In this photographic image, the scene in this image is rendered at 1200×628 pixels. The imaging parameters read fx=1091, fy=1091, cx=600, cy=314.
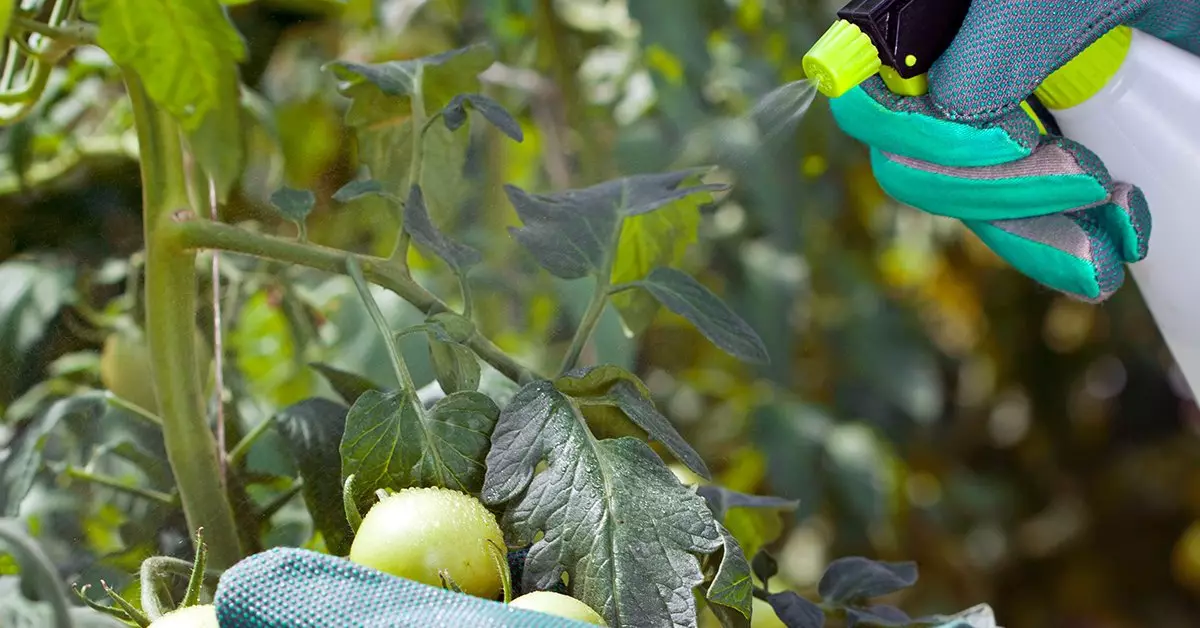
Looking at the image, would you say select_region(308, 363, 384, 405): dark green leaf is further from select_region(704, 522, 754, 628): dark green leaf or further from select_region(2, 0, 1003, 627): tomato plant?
select_region(704, 522, 754, 628): dark green leaf

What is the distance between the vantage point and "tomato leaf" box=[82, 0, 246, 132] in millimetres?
416

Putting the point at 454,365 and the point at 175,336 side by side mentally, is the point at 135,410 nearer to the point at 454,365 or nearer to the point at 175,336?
the point at 175,336

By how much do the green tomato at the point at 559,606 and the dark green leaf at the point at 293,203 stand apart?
182 millimetres

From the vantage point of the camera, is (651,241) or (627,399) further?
(651,241)

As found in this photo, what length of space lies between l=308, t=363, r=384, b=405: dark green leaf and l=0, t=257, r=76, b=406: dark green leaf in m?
0.11

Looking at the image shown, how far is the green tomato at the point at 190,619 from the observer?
316 mm

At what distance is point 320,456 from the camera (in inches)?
16.7

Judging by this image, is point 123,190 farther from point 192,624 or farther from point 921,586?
point 921,586

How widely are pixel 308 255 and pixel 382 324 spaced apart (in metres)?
0.05

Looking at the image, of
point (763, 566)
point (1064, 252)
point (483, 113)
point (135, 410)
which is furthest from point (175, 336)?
point (1064, 252)

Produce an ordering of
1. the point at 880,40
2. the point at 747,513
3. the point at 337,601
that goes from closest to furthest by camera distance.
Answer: the point at 337,601
the point at 880,40
the point at 747,513

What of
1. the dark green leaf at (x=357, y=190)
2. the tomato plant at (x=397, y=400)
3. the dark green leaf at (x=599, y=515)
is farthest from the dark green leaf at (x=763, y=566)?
the dark green leaf at (x=357, y=190)

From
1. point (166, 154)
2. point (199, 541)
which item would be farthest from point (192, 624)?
point (166, 154)

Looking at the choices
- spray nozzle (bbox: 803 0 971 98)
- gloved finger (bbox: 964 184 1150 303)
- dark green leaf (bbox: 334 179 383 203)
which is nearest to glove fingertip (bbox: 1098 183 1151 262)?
gloved finger (bbox: 964 184 1150 303)
